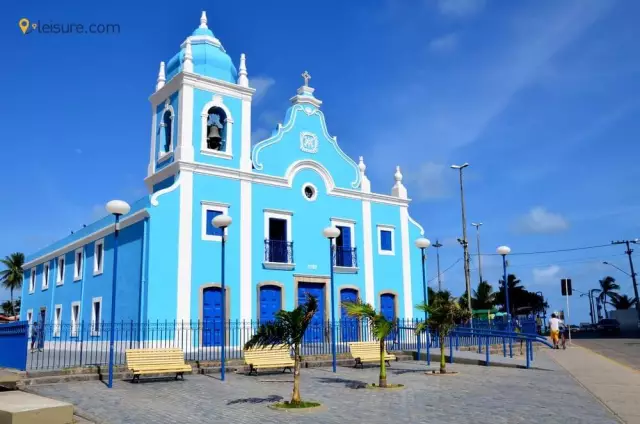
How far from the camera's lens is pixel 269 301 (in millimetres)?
21297

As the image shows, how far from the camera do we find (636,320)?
53.4 meters

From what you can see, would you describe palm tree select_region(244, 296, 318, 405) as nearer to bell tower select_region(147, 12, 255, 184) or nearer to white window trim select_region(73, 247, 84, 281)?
bell tower select_region(147, 12, 255, 184)

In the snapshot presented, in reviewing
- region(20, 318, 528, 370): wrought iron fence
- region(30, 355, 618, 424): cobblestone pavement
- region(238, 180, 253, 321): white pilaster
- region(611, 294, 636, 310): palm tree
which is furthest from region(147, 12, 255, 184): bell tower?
region(611, 294, 636, 310): palm tree

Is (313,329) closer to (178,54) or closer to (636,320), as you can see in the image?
(178,54)

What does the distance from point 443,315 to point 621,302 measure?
89.2m

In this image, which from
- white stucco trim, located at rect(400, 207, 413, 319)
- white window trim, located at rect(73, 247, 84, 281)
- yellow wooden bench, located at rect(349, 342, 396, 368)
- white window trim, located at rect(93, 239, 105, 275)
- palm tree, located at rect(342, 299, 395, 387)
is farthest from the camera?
white stucco trim, located at rect(400, 207, 413, 319)

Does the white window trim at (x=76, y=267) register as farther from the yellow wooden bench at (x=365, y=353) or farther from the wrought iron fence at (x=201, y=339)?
the yellow wooden bench at (x=365, y=353)

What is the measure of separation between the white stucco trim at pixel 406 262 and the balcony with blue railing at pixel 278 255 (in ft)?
19.1

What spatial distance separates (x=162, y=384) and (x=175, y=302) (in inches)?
266

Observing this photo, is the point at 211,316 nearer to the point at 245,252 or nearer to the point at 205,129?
the point at 245,252

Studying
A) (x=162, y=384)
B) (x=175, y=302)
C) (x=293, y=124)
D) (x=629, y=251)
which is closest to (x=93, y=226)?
(x=175, y=302)

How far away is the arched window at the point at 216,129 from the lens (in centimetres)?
2141

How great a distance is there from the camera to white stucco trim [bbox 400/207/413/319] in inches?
991

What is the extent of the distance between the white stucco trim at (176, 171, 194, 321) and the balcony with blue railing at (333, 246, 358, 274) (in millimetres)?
6418
